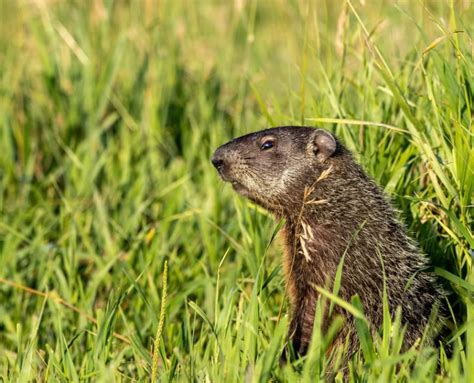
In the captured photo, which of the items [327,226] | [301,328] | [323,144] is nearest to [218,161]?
[323,144]

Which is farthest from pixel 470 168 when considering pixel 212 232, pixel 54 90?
pixel 54 90

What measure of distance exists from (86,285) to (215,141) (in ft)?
4.34

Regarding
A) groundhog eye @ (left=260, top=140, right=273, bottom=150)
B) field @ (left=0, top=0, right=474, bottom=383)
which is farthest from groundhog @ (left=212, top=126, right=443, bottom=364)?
field @ (left=0, top=0, right=474, bottom=383)

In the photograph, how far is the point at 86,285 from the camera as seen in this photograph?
504 cm

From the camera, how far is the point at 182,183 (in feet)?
18.3

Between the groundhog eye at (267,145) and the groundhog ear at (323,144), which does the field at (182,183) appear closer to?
the groundhog ear at (323,144)

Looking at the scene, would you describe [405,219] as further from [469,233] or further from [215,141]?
[215,141]

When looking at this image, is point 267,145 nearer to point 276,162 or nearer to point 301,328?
point 276,162

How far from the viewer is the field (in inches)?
141

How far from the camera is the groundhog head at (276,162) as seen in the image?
425cm

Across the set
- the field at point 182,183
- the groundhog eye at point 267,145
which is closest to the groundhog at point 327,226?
the groundhog eye at point 267,145

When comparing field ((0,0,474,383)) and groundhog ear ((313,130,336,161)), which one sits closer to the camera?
field ((0,0,474,383))

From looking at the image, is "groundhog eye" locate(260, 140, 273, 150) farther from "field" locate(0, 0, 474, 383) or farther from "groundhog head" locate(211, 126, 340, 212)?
"field" locate(0, 0, 474, 383)

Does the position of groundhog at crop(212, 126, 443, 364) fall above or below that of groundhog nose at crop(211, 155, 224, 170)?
below
